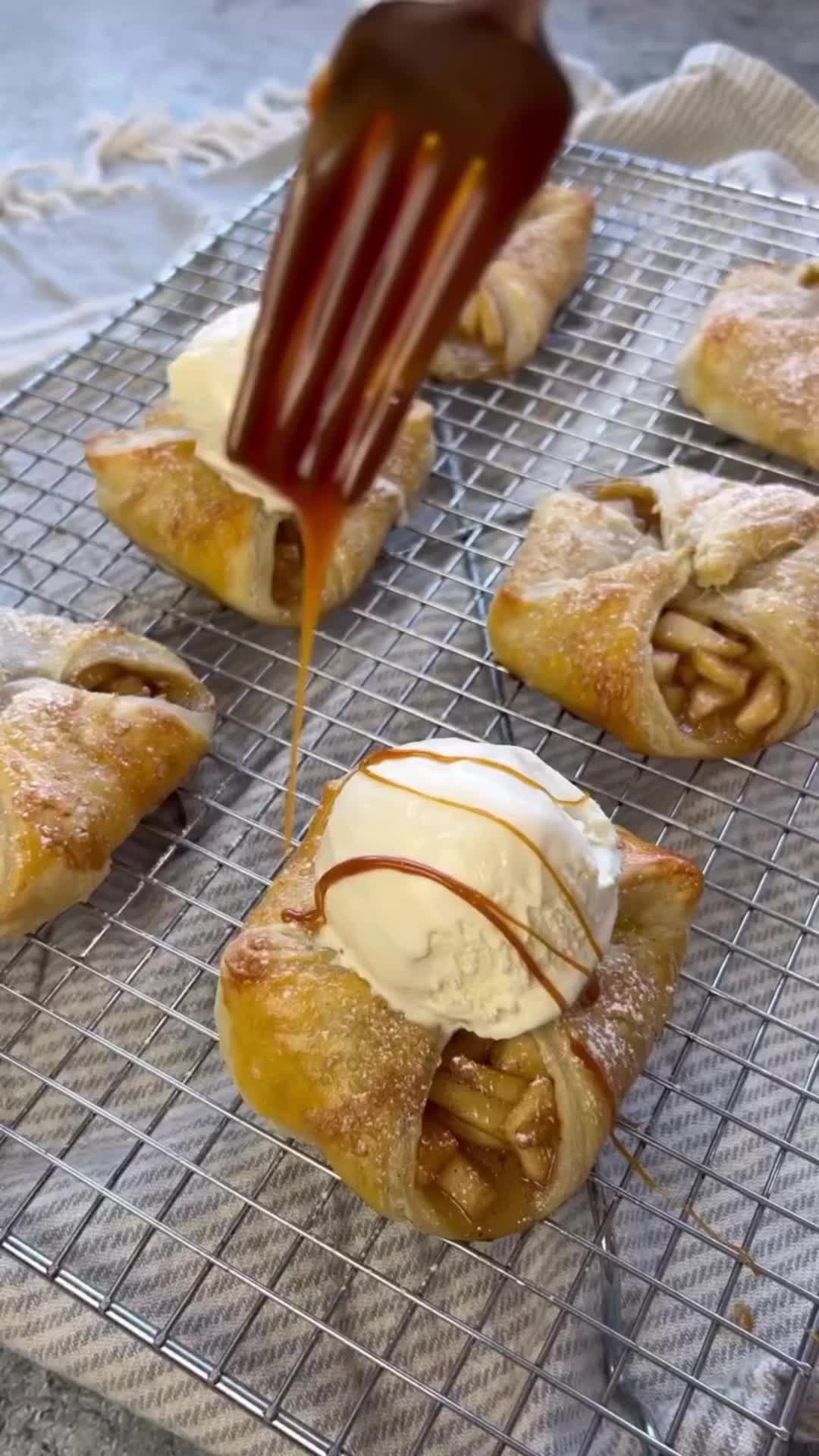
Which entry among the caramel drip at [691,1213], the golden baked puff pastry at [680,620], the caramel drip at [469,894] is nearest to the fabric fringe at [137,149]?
Answer: the golden baked puff pastry at [680,620]

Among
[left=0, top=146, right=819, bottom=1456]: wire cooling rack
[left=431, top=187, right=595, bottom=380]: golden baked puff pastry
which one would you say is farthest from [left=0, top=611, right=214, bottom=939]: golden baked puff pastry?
Result: [left=431, top=187, right=595, bottom=380]: golden baked puff pastry

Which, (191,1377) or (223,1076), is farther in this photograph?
(223,1076)

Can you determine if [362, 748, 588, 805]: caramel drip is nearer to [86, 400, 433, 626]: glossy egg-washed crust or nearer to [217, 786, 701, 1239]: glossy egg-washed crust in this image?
[217, 786, 701, 1239]: glossy egg-washed crust

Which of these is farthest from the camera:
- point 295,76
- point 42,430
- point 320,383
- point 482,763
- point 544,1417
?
point 295,76

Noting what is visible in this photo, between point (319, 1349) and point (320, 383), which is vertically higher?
point (320, 383)

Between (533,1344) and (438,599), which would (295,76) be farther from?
(533,1344)

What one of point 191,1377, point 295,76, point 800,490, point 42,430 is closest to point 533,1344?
point 191,1377

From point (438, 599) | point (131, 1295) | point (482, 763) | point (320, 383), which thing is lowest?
point (131, 1295)

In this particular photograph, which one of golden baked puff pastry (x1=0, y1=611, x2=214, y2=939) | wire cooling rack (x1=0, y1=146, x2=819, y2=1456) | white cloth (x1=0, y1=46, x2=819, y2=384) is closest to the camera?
wire cooling rack (x1=0, y1=146, x2=819, y2=1456)

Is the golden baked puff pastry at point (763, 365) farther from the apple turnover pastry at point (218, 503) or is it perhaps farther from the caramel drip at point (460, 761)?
the caramel drip at point (460, 761)
